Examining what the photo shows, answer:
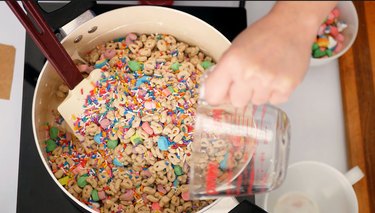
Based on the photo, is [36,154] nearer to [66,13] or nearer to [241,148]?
[66,13]

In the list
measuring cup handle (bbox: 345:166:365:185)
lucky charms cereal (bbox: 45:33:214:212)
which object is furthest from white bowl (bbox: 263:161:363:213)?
lucky charms cereal (bbox: 45:33:214:212)

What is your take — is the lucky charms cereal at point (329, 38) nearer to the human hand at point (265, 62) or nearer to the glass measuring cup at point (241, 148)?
the glass measuring cup at point (241, 148)

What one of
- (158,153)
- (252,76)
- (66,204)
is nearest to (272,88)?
(252,76)

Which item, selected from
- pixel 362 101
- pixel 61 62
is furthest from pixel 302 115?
pixel 61 62

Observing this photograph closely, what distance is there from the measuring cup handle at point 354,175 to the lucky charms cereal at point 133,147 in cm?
30

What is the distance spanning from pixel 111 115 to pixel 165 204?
0.19m

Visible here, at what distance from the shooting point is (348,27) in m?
1.01

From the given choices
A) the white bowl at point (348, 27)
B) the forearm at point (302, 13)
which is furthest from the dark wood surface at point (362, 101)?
the forearm at point (302, 13)

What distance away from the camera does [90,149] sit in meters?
0.85

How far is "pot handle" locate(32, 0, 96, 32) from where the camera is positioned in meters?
0.78

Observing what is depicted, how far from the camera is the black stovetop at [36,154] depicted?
0.85 metres

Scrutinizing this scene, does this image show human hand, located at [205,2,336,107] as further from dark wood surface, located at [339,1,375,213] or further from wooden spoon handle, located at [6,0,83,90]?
dark wood surface, located at [339,1,375,213]

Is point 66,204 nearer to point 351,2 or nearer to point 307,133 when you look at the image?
point 307,133

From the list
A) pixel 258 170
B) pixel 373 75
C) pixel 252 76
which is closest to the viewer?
pixel 252 76
